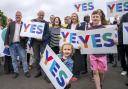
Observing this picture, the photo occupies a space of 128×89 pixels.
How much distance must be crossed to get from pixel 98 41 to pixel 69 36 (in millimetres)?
2214

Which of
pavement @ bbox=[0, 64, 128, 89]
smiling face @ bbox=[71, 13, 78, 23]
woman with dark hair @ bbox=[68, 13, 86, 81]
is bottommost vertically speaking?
pavement @ bbox=[0, 64, 128, 89]

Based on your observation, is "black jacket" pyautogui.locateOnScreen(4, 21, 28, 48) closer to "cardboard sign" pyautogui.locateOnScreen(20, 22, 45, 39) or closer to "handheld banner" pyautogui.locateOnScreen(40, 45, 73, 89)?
"cardboard sign" pyautogui.locateOnScreen(20, 22, 45, 39)

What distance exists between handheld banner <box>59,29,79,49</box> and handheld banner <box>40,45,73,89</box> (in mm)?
3385

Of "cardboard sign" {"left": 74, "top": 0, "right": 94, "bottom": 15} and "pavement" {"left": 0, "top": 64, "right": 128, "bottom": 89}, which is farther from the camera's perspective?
"cardboard sign" {"left": 74, "top": 0, "right": 94, "bottom": 15}

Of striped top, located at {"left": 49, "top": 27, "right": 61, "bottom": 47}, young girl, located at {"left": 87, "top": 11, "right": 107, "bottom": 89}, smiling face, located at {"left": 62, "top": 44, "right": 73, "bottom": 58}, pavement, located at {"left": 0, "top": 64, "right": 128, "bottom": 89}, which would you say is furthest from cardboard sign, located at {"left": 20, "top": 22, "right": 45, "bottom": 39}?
smiling face, located at {"left": 62, "top": 44, "right": 73, "bottom": 58}

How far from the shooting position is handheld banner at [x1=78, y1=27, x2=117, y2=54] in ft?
27.9

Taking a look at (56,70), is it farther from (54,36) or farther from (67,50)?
(54,36)

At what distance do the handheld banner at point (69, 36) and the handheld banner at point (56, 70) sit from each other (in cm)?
339

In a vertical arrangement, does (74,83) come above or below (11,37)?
below

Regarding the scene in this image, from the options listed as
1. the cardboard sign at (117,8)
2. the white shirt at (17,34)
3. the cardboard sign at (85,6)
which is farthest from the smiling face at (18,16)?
the cardboard sign at (117,8)

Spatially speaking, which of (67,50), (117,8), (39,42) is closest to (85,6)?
(117,8)

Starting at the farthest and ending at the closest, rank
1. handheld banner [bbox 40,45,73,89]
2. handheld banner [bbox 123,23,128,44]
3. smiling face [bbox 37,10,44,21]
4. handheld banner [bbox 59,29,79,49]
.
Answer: smiling face [bbox 37,10,44,21]
handheld banner [bbox 59,29,79,49]
handheld banner [bbox 123,23,128,44]
handheld banner [bbox 40,45,73,89]

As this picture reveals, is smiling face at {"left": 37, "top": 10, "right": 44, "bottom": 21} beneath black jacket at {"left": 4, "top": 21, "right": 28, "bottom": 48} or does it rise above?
above

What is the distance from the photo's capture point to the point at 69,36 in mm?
10750
